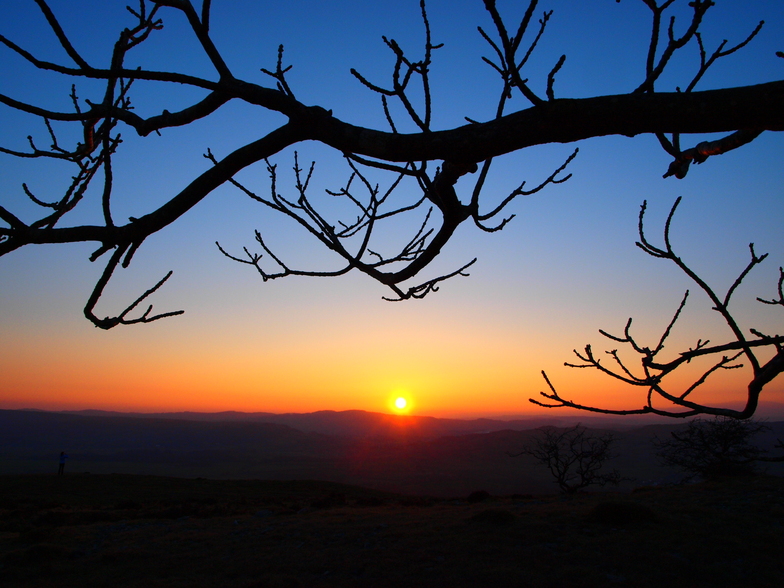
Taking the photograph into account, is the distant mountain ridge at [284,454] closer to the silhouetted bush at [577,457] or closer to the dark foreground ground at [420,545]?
the silhouetted bush at [577,457]

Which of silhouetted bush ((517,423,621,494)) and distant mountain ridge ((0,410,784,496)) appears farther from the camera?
distant mountain ridge ((0,410,784,496))

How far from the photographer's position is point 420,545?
11617 millimetres

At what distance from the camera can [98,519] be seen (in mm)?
17172

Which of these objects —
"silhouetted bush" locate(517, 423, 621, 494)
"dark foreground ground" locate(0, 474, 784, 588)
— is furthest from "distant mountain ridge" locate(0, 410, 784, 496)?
"dark foreground ground" locate(0, 474, 784, 588)

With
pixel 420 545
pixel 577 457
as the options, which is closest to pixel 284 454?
pixel 577 457

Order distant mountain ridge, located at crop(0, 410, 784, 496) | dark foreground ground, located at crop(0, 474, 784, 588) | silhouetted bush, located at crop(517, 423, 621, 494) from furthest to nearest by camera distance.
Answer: distant mountain ridge, located at crop(0, 410, 784, 496) < silhouetted bush, located at crop(517, 423, 621, 494) < dark foreground ground, located at crop(0, 474, 784, 588)

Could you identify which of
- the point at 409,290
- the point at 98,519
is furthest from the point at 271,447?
the point at 409,290

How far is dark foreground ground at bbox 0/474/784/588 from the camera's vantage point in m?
9.55

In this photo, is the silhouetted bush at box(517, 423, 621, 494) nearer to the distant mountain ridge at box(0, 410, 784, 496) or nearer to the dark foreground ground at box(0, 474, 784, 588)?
the distant mountain ridge at box(0, 410, 784, 496)

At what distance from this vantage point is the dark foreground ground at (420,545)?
9555 mm

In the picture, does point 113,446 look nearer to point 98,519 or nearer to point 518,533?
point 98,519

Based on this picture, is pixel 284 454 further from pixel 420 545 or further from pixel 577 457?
pixel 420 545

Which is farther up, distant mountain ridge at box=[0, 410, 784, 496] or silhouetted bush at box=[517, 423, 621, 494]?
silhouetted bush at box=[517, 423, 621, 494]

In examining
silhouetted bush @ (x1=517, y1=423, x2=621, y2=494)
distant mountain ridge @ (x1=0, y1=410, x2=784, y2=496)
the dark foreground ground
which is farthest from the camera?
distant mountain ridge @ (x1=0, y1=410, x2=784, y2=496)
